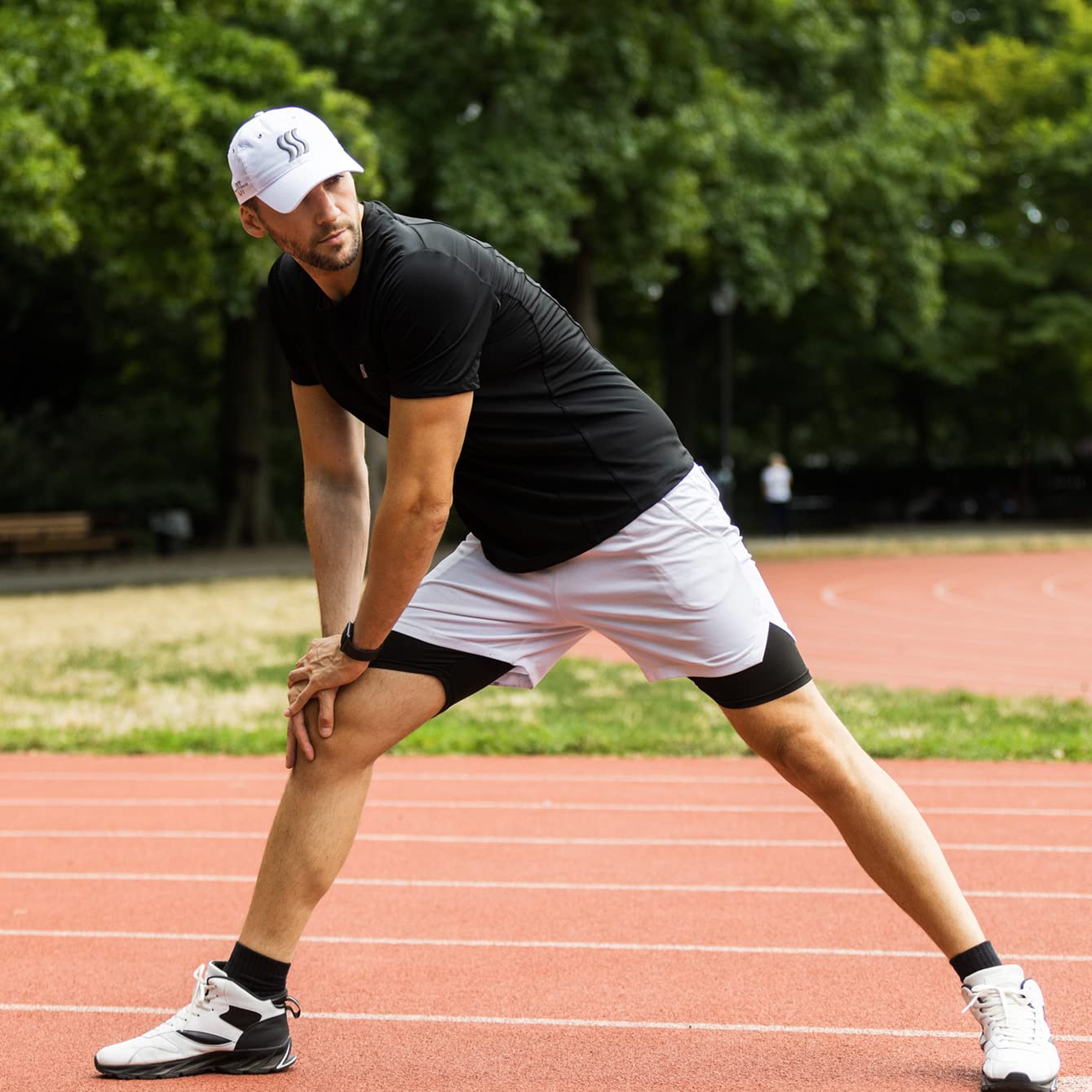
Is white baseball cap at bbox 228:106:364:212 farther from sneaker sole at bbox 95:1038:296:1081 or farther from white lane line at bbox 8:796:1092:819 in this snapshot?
white lane line at bbox 8:796:1092:819

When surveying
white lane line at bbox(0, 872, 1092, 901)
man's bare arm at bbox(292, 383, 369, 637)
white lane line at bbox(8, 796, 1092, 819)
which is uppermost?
man's bare arm at bbox(292, 383, 369, 637)

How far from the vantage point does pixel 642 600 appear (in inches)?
131

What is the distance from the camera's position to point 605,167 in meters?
22.0

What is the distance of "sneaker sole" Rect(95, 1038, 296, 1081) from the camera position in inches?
132

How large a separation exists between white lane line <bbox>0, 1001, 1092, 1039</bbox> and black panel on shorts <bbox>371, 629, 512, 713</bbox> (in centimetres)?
87

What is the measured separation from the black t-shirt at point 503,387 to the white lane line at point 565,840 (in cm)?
261

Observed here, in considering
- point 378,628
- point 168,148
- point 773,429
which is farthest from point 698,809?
point 773,429

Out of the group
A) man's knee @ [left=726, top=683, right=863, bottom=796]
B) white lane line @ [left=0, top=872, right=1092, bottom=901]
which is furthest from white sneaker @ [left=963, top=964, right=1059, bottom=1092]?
white lane line @ [left=0, top=872, right=1092, bottom=901]

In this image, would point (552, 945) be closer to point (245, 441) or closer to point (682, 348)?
point (245, 441)

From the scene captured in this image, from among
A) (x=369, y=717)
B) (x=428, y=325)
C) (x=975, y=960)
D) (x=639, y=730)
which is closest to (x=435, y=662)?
(x=369, y=717)

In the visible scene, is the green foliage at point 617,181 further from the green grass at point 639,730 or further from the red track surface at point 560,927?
the red track surface at point 560,927

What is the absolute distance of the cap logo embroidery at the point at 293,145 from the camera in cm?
296

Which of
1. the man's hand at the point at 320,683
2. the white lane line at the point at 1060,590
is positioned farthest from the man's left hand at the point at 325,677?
the white lane line at the point at 1060,590

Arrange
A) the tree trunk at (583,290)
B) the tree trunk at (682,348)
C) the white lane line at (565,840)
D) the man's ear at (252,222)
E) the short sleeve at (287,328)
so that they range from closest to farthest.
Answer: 1. the man's ear at (252,222)
2. the short sleeve at (287,328)
3. the white lane line at (565,840)
4. the tree trunk at (583,290)
5. the tree trunk at (682,348)
